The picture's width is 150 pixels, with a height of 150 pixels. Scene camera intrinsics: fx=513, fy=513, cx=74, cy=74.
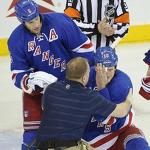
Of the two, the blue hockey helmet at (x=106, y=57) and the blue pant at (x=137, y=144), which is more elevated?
the blue hockey helmet at (x=106, y=57)

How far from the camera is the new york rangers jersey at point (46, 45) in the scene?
9.44 feet

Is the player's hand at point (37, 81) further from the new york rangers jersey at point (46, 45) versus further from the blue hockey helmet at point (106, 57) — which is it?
the blue hockey helmet at point (106, 57)

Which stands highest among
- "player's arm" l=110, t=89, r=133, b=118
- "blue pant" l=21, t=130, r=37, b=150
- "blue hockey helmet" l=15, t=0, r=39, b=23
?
"blue hockey helmet" l=15, t=0, r=39, b=23

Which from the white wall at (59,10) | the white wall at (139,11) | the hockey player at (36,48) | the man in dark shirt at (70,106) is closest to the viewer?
the man in dark shirt at (70,106)

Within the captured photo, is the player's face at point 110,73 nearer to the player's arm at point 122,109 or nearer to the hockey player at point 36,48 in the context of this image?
the player's arm at point 122,109

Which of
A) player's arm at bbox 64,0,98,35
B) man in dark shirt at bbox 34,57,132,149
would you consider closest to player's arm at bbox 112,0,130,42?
player's arm at bbox 64,0,98,35

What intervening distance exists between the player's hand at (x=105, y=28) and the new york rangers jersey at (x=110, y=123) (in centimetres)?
55

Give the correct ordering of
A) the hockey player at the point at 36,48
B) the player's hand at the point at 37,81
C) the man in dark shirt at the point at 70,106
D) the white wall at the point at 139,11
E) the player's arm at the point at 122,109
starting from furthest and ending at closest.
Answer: the white wall at the point at 139,11, the hockey player at the point at 36,48, the player's hand at the point at 37,81, the player's arm at the point at 122,109, the man in dark shirt at the point at 70,106

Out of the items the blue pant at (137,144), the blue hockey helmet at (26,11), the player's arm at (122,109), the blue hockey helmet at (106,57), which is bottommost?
the blue pant at (137,144)

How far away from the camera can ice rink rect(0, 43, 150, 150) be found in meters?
3.78

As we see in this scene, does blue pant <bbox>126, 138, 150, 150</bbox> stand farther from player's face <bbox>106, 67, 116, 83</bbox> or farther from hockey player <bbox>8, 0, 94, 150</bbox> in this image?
hockey player <bbox>8, 0, 94, 150</bbox>

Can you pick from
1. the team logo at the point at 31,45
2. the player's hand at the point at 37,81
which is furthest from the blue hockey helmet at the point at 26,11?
the player's hand at the point at 37,81

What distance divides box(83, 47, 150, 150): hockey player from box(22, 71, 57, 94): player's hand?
9.9 inches

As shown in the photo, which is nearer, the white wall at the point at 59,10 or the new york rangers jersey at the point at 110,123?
the new york rangers jersey at the point at 110,123
